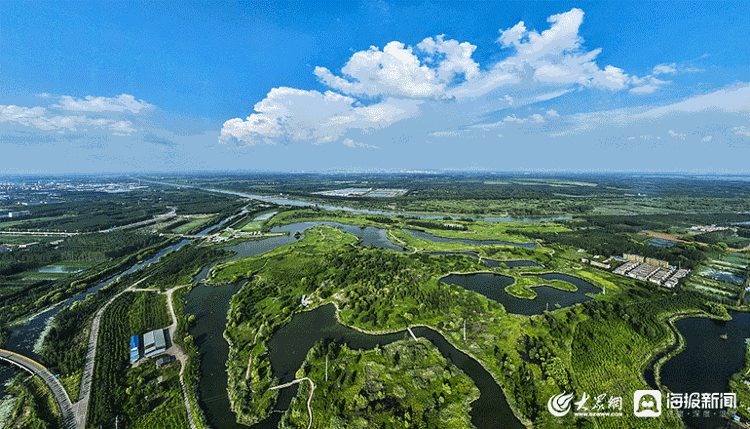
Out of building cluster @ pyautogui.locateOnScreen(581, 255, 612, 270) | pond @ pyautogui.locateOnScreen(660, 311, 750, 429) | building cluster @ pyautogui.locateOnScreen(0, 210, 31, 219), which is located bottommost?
pond @ pyautogui.locateOnScreen(660, 311, 750, 429)

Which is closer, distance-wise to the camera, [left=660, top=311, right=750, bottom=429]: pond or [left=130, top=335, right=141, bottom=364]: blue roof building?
[left=660, top=311, right=750, bottom=429]: pond

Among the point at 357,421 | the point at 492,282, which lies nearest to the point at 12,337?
the point at 357,421

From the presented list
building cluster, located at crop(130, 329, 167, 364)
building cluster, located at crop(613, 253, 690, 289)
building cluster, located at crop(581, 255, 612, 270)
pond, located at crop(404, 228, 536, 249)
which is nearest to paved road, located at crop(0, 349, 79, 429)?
building cluster, located at crop(130, 329, 167, 364)

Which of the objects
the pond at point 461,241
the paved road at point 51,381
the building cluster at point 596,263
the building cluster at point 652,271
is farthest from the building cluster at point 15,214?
the building cluster at point 652,271

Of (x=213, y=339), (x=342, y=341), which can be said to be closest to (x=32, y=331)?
(x=213, y=339)

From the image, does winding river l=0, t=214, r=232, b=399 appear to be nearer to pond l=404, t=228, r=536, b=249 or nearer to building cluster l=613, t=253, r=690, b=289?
pond l=404, t=228, r=536, b=249

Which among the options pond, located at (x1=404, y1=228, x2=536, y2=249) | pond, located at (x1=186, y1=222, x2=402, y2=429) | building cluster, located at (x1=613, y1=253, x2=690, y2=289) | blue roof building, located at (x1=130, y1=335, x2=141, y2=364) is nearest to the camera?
pond, located at (x1=186, y1=222, x2=402, y2=429)
